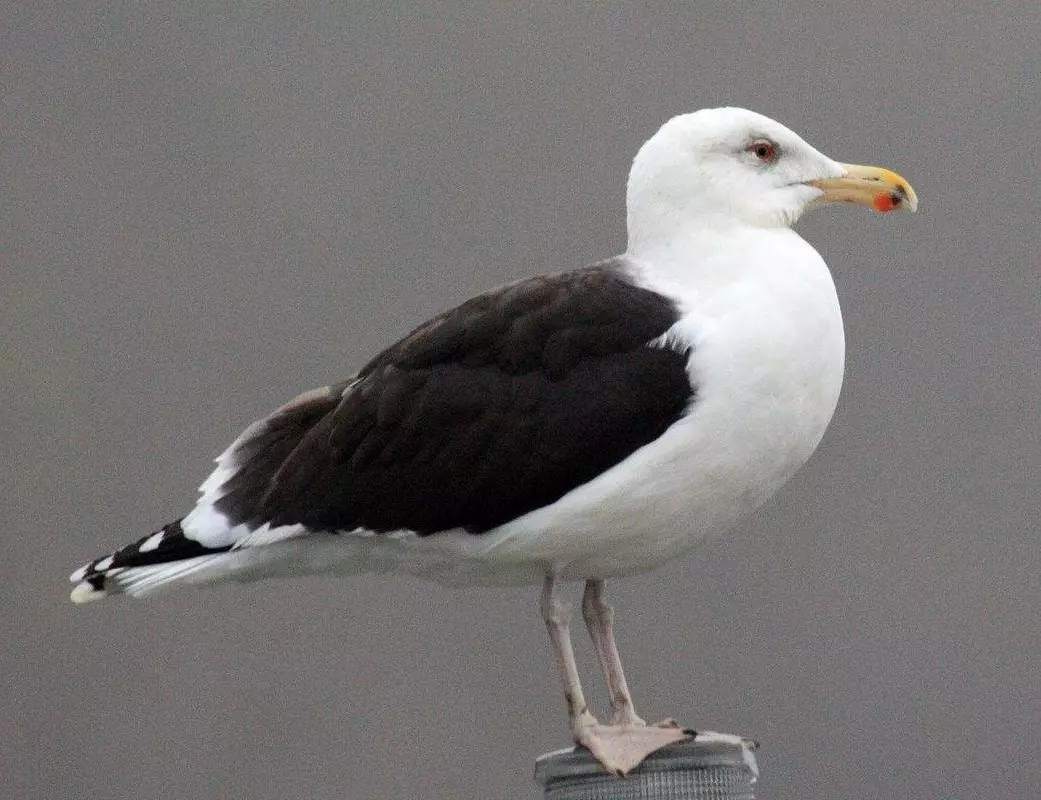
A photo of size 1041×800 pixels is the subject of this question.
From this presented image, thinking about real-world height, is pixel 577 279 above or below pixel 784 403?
above

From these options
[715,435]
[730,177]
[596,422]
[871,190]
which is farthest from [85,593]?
[871,190]

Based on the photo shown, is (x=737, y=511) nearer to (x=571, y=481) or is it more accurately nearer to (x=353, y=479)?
(x=571, y=481)

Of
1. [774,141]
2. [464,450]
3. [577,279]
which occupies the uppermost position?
[774,141]

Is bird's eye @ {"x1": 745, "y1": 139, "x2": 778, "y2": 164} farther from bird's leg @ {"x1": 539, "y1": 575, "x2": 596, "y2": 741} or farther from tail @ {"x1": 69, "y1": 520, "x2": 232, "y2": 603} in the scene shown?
tail @ {"x1": 69, "y1": 520, "x2": 232, "y2": 603}

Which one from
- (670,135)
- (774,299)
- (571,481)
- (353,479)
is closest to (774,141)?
(670,135)

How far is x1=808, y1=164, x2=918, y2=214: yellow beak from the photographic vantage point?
2.76 metres

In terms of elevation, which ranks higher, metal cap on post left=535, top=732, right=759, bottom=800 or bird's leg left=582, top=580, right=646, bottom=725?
bird's leg left=582, top=580, right=646, bottom=725

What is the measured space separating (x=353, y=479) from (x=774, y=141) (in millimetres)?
882

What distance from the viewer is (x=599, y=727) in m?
2.52

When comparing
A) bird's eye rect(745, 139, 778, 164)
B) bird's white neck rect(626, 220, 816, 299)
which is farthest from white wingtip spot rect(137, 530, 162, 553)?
bird's eye rect(745, 139, 778, 164)

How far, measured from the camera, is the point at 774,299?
2.50m

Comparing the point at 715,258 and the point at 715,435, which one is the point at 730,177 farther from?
Result: the point at 715,435

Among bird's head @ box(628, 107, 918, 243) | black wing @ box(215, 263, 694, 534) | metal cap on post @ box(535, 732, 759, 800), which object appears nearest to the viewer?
metal cap on post @ box(535, 732, 759, 800)

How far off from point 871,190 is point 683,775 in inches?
40.7
